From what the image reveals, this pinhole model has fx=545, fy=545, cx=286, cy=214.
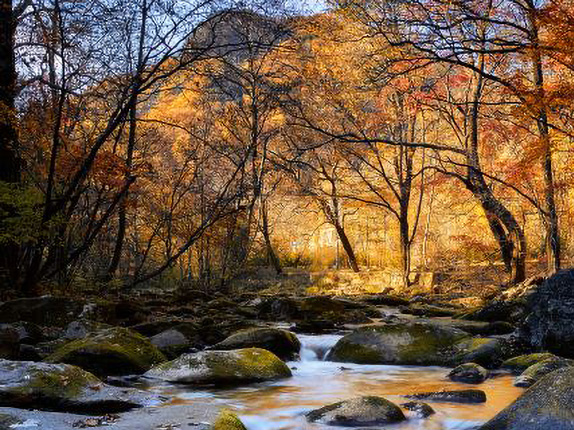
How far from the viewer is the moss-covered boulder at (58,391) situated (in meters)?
3.62

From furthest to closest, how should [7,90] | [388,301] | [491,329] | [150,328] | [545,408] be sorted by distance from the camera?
[388,301], [7,90], [491,329], [150,328], [545,408]

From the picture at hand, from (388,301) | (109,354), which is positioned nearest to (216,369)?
(109,354)

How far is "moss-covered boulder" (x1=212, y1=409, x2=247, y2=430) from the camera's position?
314 centimetres

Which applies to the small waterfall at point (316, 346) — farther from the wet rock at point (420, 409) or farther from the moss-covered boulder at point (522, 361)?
the wet rock at point (420, 409)

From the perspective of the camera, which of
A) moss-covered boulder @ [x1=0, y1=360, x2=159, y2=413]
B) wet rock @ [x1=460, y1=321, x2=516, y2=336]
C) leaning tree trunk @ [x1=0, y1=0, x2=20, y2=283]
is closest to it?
moss-covered boulder @ [x1=0, y1=360, x2=159, y2=413]

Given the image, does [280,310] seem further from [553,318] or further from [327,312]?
[553,318]

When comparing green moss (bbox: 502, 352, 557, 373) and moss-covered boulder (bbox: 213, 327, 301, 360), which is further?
moss-covered boulder (bbox: 213, 327, 301, 360)

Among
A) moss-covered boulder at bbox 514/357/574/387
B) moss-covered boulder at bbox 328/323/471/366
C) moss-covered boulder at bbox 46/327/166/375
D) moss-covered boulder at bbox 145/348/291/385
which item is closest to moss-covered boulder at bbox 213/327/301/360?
moss-covered boulder at bbox 328/323/471/366

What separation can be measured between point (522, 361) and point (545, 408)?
9.55 ft

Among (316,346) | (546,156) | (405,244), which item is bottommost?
(316,346)

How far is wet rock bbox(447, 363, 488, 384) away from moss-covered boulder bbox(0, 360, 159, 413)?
3.09 metres

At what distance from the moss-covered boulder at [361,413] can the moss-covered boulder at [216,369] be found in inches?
50.3

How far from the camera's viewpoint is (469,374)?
5449 mm

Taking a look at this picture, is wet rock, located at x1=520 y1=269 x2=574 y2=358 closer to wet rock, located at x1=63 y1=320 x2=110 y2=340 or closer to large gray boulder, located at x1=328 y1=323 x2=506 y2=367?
large gray boulder, located at x1=328 y1=323 x2=506 y2=367
